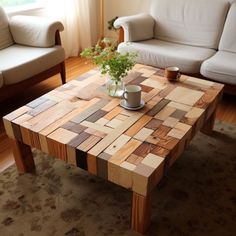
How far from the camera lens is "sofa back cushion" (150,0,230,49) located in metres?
2.83

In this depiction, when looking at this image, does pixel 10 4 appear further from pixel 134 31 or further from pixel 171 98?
pixel 171 98

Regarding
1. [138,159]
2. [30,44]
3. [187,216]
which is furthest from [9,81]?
[187,216]

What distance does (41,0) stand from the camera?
3359 millimetres

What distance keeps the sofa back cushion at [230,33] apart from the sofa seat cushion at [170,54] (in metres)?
0.12

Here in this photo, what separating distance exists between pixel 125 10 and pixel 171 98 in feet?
7.96

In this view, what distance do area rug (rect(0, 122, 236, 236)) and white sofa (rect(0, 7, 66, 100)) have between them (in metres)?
0.74

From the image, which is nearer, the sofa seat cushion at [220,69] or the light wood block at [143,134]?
the light wood block at [143,134]

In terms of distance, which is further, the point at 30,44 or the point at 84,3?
the point at 84,3

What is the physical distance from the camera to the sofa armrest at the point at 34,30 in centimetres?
265

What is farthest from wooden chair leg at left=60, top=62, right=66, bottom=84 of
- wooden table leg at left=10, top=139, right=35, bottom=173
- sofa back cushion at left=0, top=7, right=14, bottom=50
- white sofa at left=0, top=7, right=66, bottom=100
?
wooden table leg at left=10, top=139, right=35, bottom=173

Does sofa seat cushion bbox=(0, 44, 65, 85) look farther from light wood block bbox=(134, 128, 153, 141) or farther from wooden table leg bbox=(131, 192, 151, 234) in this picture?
wooden table leg bbox=(131, 192, 151, 234)

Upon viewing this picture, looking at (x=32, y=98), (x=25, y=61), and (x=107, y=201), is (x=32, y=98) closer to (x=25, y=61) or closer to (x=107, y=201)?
(x=25, y=61)

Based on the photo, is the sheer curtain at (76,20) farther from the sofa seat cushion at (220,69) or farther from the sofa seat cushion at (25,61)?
the sofa seat cushion at (220,69)

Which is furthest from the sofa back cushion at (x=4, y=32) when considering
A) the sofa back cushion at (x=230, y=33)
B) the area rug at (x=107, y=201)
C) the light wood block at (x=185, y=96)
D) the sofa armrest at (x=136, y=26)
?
the sofa back cushion at (x=230, y=33)
